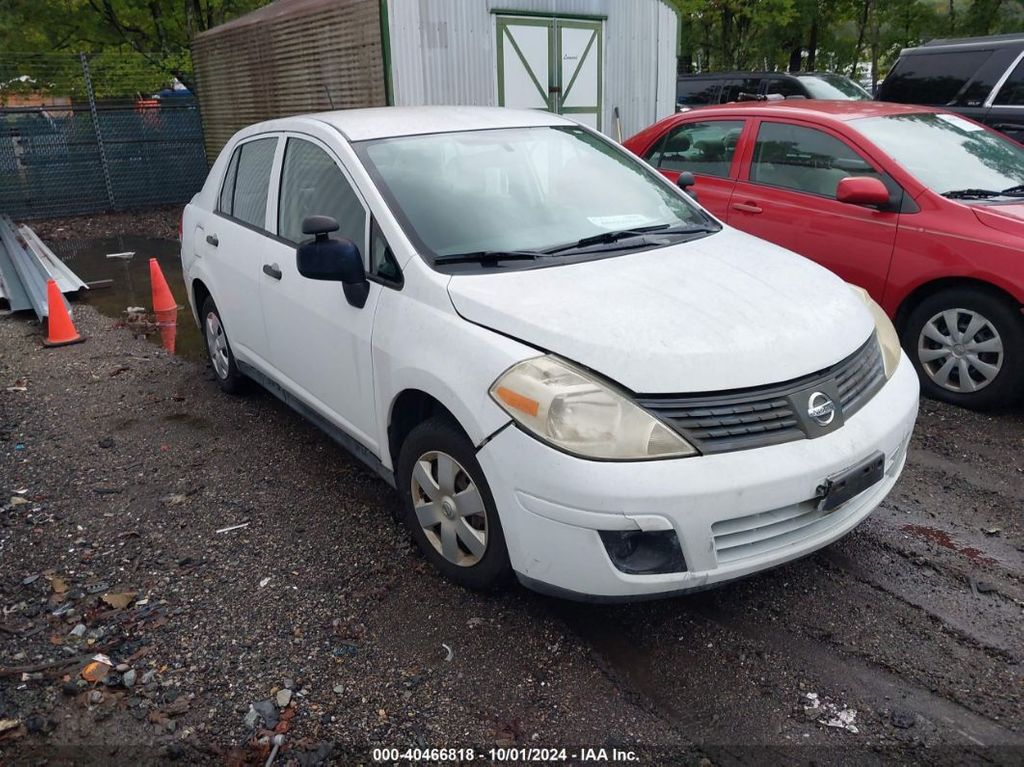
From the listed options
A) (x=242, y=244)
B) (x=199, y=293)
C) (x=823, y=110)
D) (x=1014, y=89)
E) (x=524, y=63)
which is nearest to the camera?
(x=242, y=244)

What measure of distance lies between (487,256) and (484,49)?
7.73 meters

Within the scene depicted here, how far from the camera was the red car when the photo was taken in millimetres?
4688

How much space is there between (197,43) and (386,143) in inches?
515

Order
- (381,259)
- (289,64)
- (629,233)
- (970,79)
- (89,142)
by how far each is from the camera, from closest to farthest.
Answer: (381,259) < (629,233) < (970,79) < (289,64) < (89,142)

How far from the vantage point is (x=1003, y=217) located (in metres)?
4.67

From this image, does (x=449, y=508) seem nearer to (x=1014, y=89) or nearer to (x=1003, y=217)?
(x=1003, y=217)

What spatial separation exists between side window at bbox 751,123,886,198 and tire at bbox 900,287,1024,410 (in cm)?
93

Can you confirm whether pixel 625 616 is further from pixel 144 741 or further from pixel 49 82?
pixel 49 82

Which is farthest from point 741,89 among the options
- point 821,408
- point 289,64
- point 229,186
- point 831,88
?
point 821,408

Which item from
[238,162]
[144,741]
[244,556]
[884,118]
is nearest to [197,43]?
[238,162]

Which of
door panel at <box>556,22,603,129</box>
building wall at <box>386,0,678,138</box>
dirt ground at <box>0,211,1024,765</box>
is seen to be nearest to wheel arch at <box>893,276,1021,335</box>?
dirt ground at <box>0,211,1024,765</box>

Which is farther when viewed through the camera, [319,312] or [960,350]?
[960,350]

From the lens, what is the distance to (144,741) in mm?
2566

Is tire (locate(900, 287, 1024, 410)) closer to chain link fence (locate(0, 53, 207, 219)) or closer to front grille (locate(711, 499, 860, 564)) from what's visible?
front grille (locate(711, 499, 860, 564))
